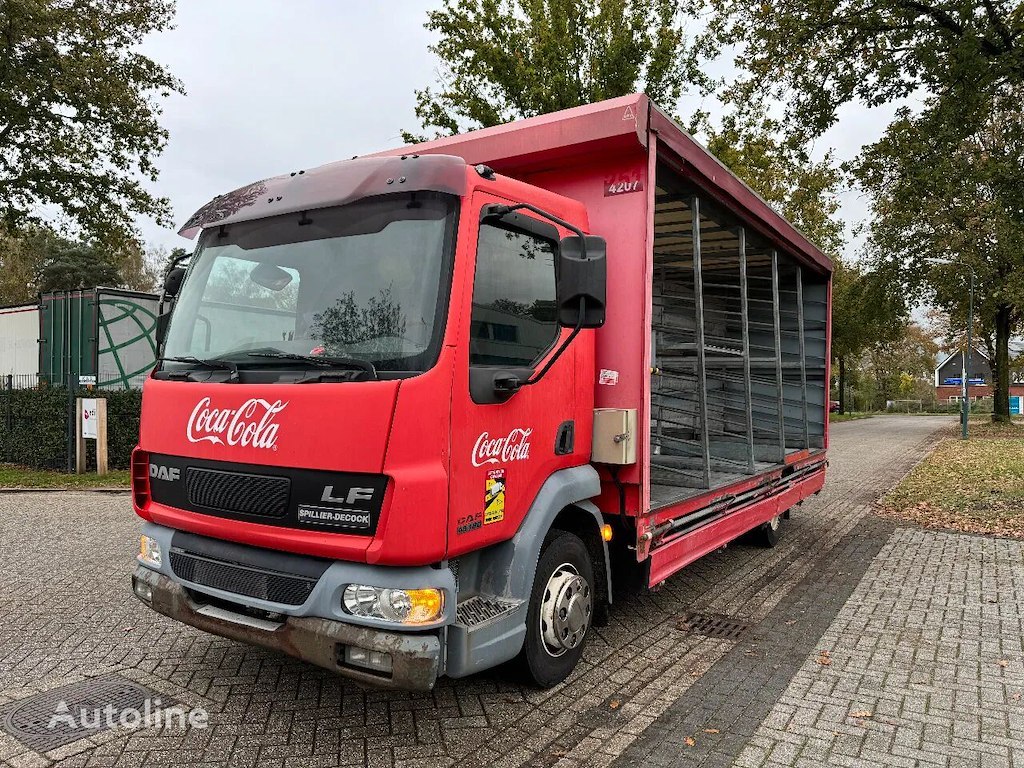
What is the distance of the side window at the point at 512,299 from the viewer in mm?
3227

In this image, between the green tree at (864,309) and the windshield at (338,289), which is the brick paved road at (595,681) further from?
the green tree at (864,309)

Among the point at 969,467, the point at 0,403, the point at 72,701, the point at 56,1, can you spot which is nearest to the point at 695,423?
the point at 72,701

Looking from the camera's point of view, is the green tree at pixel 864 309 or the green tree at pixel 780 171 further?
the green tree at pixel 864 309

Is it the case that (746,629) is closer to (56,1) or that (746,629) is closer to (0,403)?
(0,403)

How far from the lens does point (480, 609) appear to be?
3213mm

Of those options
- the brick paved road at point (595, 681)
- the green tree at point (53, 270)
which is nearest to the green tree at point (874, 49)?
the brick paved road at point (595, 681)

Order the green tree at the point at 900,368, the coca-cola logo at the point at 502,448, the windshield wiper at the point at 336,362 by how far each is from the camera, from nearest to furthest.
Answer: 1. the windshield wiper at the point at 336,362
2. the coca-cola logo at the point at 502,448
3. the green tree at the point at 900,368

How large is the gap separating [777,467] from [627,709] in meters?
3.61

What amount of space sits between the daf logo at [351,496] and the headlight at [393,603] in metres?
0.34

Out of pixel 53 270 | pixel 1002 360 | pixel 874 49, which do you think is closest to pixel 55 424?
pixel 874 49

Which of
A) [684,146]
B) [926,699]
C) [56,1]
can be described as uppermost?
[56,1]

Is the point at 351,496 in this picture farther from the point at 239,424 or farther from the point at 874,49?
the point at 874,49

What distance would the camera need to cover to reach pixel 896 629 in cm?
484

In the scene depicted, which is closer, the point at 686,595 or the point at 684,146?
the point at 684,146
